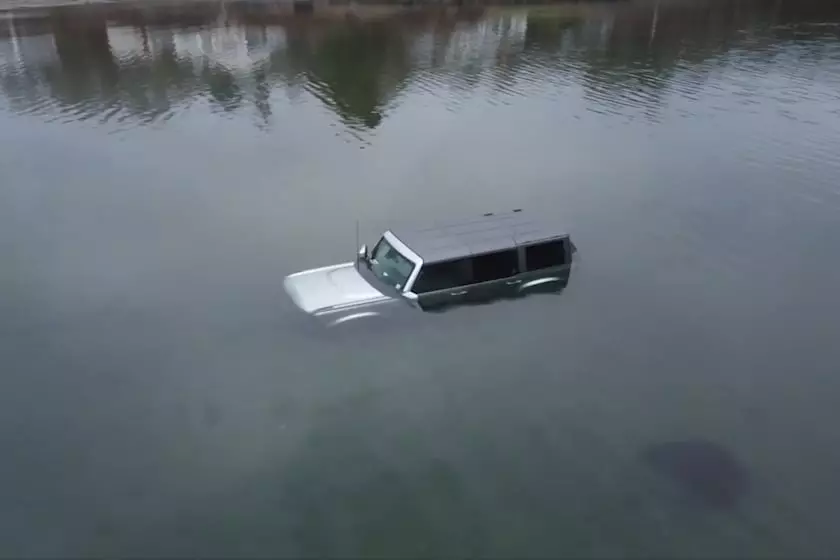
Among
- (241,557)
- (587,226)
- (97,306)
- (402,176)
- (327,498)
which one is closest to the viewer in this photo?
(241,557)

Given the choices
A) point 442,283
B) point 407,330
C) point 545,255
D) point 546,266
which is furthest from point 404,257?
point 546,266

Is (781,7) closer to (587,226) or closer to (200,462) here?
(587,226)

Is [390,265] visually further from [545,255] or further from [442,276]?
[545,255]

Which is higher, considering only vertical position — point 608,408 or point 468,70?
point 468,70

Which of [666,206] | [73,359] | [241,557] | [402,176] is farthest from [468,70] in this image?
[241,557]

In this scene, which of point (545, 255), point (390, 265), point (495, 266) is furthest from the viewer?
point (545, 255)

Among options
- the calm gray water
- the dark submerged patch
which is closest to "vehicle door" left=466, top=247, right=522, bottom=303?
the calm gray water
